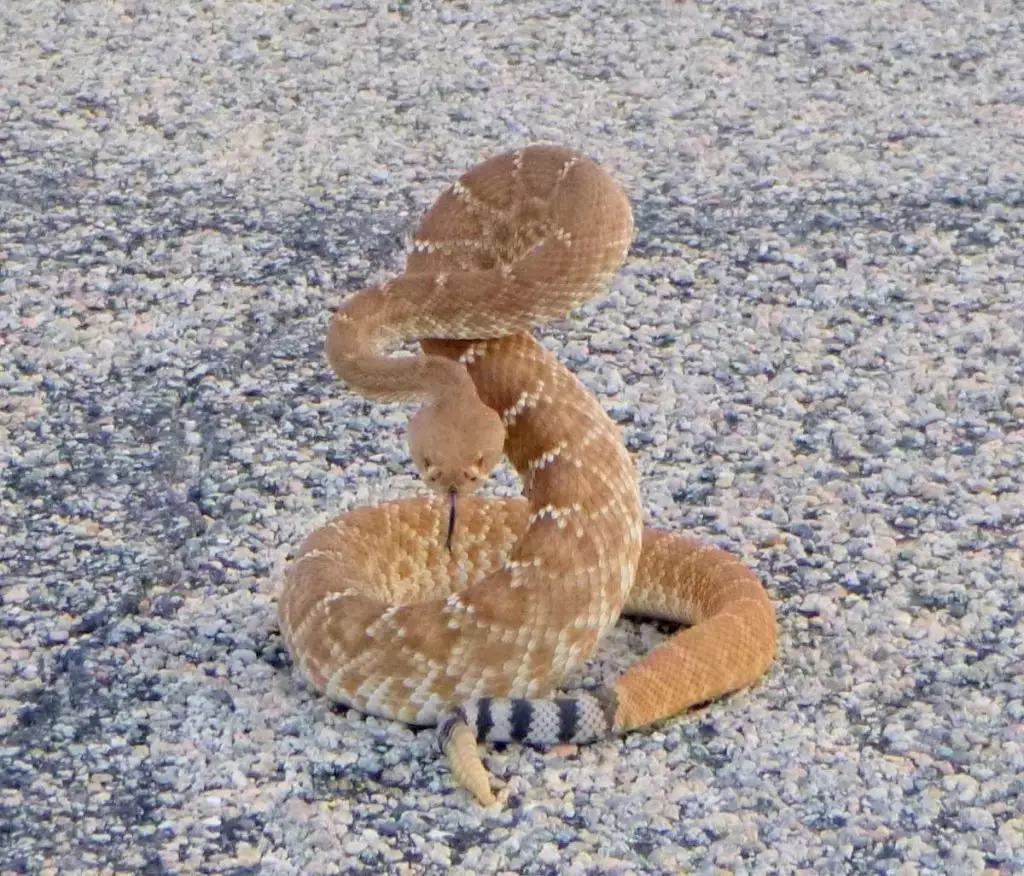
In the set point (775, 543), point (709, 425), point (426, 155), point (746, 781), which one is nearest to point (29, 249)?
point (426, 155)

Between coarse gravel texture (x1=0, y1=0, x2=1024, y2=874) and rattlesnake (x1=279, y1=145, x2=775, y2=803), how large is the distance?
0.45 ft

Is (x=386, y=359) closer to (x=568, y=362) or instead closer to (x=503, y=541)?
(x=503, y=541)

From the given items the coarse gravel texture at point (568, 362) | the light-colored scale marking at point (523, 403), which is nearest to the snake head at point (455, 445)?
the light-colored scale marking at point (523, 403)

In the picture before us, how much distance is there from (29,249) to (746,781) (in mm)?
4421

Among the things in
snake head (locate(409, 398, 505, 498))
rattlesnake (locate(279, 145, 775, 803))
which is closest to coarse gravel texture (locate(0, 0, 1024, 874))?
rattlesnake (locate(279, 145, 775, 803))

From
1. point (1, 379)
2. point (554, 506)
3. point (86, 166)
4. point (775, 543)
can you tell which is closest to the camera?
point (554, 506)

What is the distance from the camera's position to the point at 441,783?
4539mm

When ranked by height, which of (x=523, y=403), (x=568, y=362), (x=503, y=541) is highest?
(x=523, y=403)

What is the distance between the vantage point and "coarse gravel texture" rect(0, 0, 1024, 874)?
14.5 ft

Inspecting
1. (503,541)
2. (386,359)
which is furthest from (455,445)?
(503,541)

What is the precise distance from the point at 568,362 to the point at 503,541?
1.35 meters

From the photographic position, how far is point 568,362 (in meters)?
6.83

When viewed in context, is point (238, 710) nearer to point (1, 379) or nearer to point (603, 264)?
point (603, 264)

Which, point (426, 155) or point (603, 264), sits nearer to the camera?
point (603, 264)
